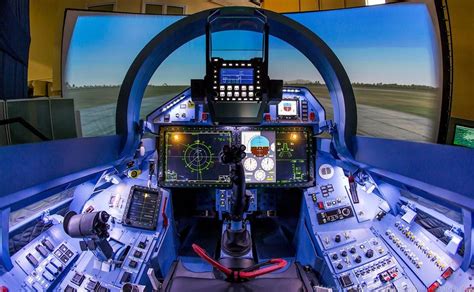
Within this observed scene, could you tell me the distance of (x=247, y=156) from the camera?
8.14 ft

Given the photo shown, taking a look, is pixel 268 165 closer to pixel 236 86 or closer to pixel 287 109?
pixel 287 109

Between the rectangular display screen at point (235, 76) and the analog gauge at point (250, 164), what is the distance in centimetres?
81

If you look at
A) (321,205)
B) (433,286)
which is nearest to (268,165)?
(321,205)

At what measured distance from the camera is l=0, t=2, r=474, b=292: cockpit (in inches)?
47.2

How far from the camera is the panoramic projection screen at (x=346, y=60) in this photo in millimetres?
4020

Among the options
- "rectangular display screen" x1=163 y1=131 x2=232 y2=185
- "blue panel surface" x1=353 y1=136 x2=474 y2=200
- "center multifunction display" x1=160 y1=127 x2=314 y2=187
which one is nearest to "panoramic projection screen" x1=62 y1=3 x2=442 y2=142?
"center multifunction display" x1=160 y1=127 x2=314 y2=187

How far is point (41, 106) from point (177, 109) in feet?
7.24

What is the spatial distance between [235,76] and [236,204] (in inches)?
33.6

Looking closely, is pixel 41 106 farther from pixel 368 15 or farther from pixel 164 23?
pixel 368 15

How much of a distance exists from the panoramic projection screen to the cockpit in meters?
2.45

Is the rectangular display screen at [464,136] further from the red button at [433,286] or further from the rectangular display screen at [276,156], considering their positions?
the red button at [433,286]

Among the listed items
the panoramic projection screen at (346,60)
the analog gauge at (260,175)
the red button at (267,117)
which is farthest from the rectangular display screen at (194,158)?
the panoramic projection screen at (346,60)

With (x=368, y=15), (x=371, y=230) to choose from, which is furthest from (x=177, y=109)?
(x=368, y=15)

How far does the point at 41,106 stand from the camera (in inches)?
141
